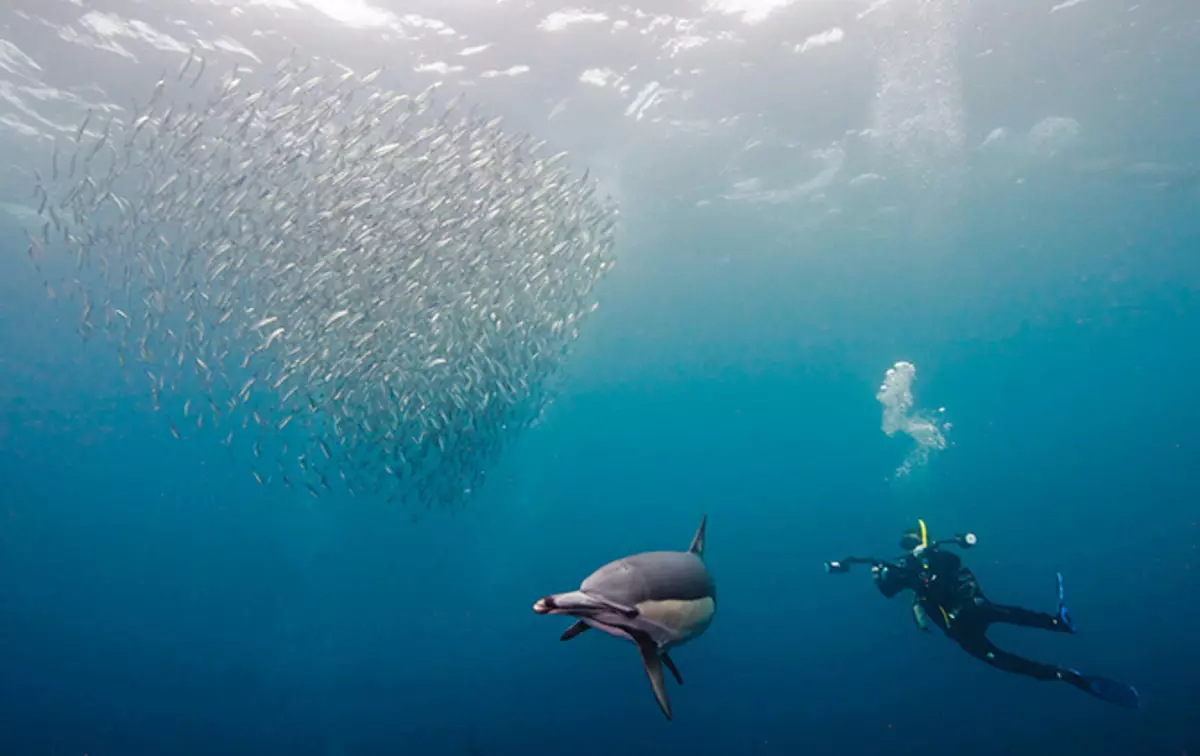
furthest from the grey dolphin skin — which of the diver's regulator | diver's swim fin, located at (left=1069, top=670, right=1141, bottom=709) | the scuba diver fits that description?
diver's swim fin, located at (left=1069, top=670, right=1141, bottom=709)

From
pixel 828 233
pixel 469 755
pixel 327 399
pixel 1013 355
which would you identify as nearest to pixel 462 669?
pixel 469 755

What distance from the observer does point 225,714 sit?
74.2 ft

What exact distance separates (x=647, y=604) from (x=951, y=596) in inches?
316

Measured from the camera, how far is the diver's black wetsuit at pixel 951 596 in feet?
26.9

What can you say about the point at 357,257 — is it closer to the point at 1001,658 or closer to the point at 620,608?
the point at 620,608

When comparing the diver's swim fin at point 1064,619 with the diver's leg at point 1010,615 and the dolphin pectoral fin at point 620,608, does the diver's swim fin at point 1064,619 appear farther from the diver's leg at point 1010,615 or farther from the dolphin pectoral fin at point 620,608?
the dolphin pectoral fin at point 620,608

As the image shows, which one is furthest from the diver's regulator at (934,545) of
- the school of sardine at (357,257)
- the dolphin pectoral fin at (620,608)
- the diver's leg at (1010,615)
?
the dolphin pectoral fin at (620,608)

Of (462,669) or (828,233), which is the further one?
(828,233)

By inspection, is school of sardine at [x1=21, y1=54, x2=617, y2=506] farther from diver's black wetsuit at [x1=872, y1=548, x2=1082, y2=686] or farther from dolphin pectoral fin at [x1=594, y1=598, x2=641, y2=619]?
dolphin pectoral fin at [x1=594, y1=598, x2=641, y2=619]

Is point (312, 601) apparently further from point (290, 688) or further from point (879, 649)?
point (879, 649)

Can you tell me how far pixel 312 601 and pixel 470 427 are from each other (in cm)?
2995

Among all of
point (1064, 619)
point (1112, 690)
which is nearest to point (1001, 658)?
point (1064, 619)

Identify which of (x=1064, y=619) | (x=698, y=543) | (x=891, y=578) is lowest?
(x=1064, y=619)

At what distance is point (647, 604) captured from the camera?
2.05 m
